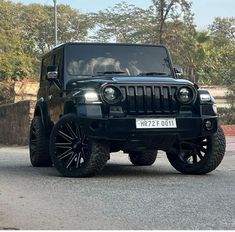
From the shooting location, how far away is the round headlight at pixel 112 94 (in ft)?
27.3

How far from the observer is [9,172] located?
988cm

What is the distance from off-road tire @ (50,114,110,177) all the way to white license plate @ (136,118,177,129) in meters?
0.54

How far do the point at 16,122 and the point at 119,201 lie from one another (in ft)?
62.3

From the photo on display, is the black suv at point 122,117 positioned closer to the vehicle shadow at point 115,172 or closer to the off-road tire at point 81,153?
the off-road tire at point 81,153

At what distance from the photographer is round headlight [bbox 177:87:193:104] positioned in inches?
340

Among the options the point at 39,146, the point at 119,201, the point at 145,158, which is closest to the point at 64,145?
the point at 39,146

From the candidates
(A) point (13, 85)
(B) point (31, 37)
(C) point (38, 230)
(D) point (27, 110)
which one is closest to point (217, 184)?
(C) point (38, 230)

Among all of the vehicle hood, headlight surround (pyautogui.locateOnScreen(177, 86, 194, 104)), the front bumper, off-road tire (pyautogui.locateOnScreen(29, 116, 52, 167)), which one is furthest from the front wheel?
off-road tire (pyautogui.locateOnScreen(29, 116, 52, 167))

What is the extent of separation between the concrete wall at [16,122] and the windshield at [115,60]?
13451 millimetres

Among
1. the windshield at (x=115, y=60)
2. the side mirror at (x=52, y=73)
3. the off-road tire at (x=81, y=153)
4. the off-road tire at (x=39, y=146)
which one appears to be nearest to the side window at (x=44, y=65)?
the off-road tire at (x=39, y=146)

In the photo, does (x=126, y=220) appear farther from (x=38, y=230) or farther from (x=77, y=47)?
(x=77, y=47)

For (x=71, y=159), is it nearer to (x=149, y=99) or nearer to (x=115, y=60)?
(x=149, y=99)

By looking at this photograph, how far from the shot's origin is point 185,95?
28.5 feet

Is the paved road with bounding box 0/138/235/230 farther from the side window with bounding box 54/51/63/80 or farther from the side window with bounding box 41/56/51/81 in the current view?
the side window with bounding box 41/56/51/81
